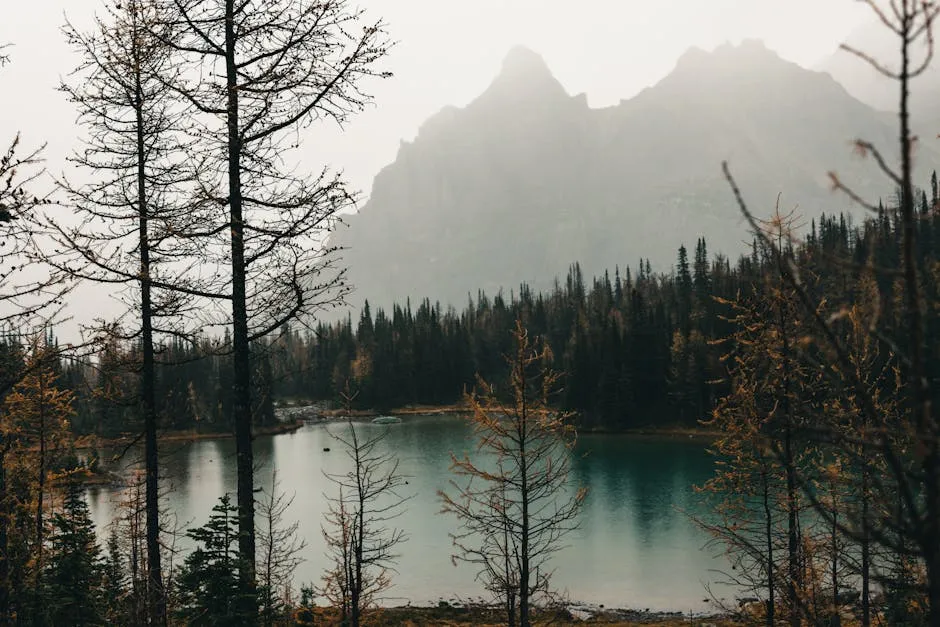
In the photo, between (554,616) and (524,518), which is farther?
(554,616)

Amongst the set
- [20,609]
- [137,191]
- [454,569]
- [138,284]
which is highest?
[137,191]

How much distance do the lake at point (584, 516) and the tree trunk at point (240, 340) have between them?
322 centimetres

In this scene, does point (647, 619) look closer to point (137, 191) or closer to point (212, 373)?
point (137, 191)

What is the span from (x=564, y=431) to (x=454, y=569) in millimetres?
21028

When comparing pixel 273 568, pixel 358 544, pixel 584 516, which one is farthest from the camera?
pixel 584 516

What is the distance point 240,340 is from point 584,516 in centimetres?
3509

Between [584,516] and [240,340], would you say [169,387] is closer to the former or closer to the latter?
[240,340]

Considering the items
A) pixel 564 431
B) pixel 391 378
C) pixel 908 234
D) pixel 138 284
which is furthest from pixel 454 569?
pixel 391 378

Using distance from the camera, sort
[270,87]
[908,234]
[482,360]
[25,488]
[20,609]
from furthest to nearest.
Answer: [482,360]
[25,488]
[20,609]
[270,87]
[908,234]

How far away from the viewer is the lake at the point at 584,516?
29.6m

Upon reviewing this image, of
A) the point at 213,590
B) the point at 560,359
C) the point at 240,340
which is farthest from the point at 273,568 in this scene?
the point at 560,359

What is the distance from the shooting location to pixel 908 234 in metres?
2.89

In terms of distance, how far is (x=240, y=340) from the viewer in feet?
30.9

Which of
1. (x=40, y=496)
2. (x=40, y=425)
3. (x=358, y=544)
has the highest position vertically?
(x=40, y=425)
